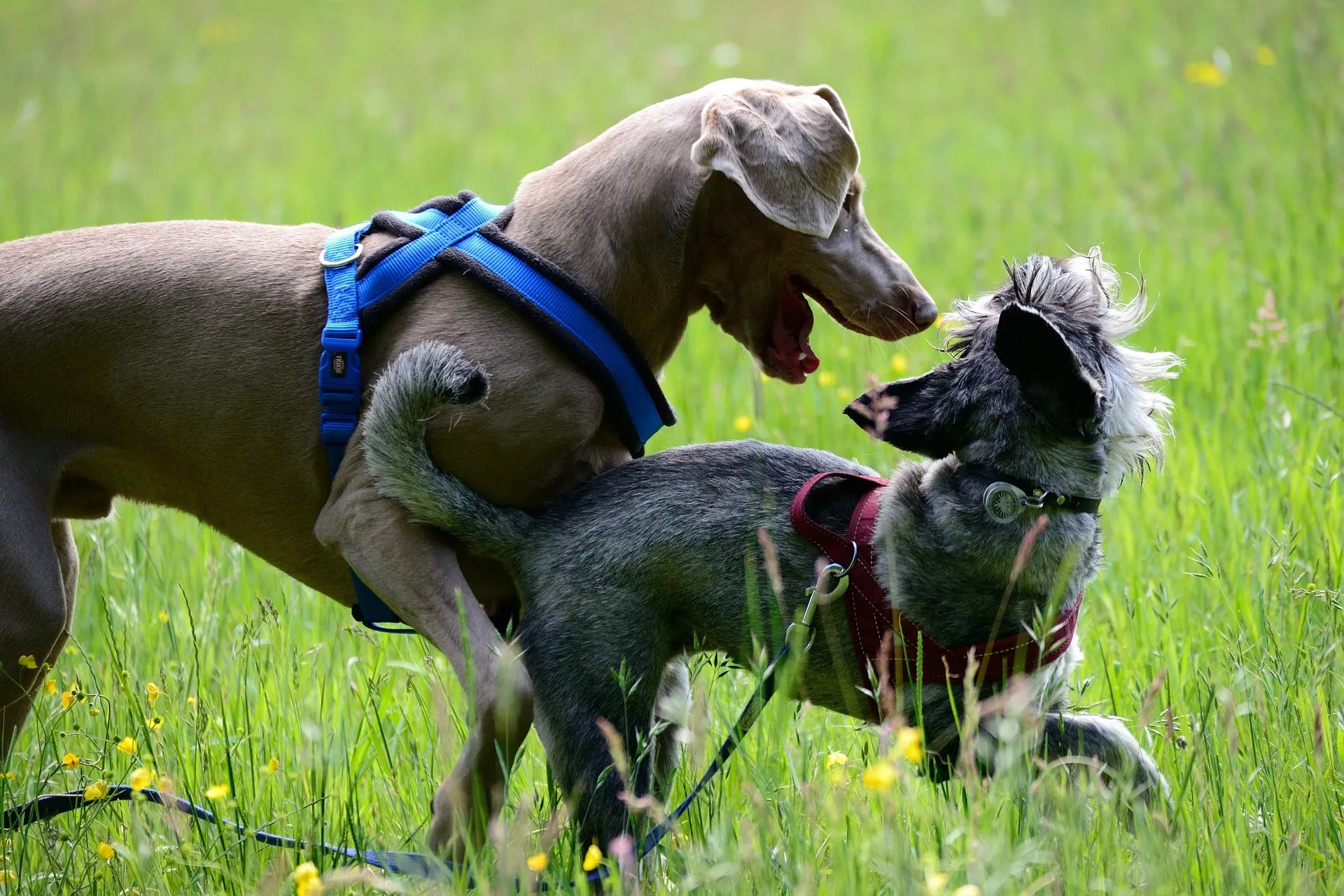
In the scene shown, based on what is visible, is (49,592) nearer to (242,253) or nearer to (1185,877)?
(242,253)

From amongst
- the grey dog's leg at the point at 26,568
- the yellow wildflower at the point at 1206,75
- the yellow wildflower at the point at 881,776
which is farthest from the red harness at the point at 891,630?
the yellow wildflower at the point at 1206,75

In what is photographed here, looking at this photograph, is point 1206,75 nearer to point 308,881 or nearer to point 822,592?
point 822,592

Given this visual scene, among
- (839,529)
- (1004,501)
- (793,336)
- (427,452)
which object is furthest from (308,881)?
(793,336)

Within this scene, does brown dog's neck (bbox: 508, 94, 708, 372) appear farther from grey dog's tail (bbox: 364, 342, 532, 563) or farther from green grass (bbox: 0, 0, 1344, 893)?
green grass (bbox: 0, 0, 1344, 893)

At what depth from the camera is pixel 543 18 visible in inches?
594

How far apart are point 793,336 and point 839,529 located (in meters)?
0.54

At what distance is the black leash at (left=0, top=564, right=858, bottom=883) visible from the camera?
8.54 ft

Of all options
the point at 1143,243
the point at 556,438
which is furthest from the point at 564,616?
the point at 1143,243

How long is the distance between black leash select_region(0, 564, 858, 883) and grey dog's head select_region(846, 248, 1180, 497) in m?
0.40

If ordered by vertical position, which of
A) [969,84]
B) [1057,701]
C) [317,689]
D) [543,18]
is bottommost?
[317,689]

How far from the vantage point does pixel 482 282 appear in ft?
10.0

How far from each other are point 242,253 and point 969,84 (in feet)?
27.8

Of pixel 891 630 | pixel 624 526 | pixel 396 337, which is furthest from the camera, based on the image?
pixel 396 337

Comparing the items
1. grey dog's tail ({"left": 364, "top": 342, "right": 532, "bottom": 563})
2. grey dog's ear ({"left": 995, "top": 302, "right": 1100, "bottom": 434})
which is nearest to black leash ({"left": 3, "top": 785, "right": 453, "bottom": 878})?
grey dog's tail ({"left": 364, "top": 342, "right": 532, "bottom": 563})
